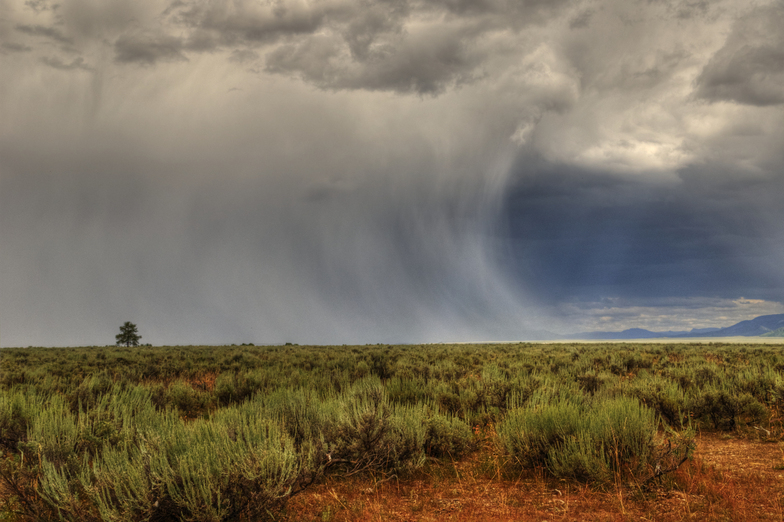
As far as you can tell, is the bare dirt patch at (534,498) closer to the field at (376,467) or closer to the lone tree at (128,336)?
the field at (376,467)

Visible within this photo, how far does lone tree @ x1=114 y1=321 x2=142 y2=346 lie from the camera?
10475 centimetres

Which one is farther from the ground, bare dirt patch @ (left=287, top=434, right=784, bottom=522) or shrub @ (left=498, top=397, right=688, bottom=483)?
shrub @ (left=498, top=397, right=688, bottom=483)

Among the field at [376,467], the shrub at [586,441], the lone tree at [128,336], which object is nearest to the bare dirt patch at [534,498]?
the field at [376,467]

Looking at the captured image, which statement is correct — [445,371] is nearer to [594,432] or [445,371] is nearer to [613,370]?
[613,370]

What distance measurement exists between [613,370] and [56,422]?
20.1m

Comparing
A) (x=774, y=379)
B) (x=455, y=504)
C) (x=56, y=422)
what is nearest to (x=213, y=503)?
(x=455, y=504)

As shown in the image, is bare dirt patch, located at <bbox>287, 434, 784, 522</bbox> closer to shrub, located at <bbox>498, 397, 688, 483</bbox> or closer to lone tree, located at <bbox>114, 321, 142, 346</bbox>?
A: shrub, located at <bbox>498, 397, 688, 483</bbox>

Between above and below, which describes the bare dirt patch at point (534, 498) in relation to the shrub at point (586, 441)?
below

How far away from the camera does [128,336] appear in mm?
105688

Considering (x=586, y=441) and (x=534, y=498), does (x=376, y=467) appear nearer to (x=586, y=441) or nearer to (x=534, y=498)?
(x=534, y=498)

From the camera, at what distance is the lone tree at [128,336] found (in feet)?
344

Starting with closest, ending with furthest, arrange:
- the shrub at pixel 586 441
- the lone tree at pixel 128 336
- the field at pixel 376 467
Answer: the field at pixel 376 467 → the shrub at pixel 586 441 → the lone tree at pixel 128 336

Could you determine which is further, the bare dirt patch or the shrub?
the shrub

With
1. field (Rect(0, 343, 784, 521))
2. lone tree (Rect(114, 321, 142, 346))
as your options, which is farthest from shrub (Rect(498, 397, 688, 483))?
lone tree (Rect(114, 321, 142, 346))
